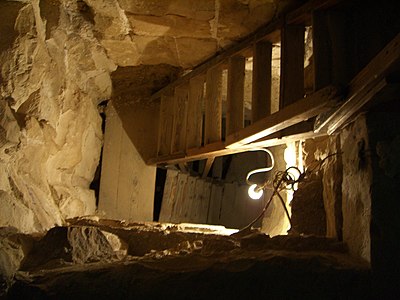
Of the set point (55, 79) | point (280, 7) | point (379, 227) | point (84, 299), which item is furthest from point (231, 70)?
point (84, 299)

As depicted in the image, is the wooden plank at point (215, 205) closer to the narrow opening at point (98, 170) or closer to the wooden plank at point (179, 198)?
the wooden plank at point (179, 198)

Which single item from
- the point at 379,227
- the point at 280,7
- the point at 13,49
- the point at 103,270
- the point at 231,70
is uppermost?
the point at 280,7

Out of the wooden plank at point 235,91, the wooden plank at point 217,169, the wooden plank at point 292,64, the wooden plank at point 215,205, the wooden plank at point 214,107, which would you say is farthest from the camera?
the wooden plank at point 217,169

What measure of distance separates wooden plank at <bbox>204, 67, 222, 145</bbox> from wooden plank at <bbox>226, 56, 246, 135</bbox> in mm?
246

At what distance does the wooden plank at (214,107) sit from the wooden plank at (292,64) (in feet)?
3.29

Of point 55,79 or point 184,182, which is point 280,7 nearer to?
point 55,79

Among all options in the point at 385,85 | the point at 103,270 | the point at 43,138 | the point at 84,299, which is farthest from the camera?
the point at 43,138

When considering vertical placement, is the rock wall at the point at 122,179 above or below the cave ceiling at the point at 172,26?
below

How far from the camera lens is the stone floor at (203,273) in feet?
5.28

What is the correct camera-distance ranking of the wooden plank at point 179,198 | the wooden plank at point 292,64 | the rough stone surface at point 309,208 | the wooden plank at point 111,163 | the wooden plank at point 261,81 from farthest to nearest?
the wooden plank at point 179,198
the wooden plank at point 111,163
the wooden plank at point 261,81
the wooden plank at point 292,64
the rough stone surface at point 309,208

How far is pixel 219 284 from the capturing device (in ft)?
5.36

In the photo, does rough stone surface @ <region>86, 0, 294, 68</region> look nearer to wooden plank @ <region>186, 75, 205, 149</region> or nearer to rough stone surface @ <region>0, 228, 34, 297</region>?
wooden plank @ <region>186, 75, 205, 149</region>

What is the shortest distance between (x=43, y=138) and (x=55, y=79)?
58cm

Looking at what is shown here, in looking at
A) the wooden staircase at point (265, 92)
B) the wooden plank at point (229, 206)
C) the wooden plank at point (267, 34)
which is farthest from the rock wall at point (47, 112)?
the wooden plank at point (229, 206)
